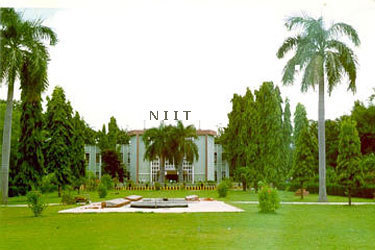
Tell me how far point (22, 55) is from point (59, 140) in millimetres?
2528

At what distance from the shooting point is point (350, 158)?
488 inches

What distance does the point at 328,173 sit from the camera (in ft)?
64.8

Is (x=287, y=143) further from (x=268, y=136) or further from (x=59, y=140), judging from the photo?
(x=59, y=140)

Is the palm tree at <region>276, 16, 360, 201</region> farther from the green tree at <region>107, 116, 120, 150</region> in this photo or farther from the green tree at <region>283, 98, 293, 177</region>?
the green tree at <region>107, 116, 120, 150</region>

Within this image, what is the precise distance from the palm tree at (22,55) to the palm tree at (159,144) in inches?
109

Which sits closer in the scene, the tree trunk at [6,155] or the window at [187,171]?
the tree trunk at [6,155]

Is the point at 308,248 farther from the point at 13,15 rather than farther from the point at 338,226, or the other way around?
the point at 13,15

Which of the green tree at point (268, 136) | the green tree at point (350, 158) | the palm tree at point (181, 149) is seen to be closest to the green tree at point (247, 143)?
the green tree at point (268, 136)

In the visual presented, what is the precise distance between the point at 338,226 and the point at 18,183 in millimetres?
5532

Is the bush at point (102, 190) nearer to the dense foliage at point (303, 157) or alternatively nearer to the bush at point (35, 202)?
the bush at point (35, 202)

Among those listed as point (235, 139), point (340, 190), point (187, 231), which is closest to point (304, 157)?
point (340, 190)

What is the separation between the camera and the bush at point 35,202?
337 inches

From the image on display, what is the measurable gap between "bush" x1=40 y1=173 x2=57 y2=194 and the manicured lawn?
0.67 metres

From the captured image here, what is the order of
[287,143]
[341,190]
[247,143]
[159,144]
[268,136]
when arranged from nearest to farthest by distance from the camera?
[159,144] → [287,143] → [268,136] → [341,190] → [247,143]
